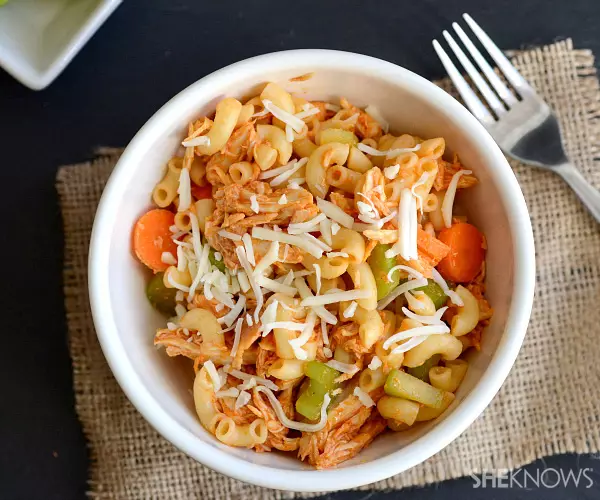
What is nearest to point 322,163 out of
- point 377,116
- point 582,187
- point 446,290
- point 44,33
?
point 377,116

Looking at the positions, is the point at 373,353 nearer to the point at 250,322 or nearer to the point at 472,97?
the point at 250,322

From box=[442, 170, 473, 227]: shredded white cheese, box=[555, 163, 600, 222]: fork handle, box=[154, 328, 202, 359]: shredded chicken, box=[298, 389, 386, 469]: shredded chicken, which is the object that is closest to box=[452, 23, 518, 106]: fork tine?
box=[555, 163, 600, 222]: fork handle

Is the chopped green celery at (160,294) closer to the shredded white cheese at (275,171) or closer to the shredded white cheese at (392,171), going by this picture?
the shredded white cheese at (275,171)

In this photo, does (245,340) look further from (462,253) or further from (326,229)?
(462,253)

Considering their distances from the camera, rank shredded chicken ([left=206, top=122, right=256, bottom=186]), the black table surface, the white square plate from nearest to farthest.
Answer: shredded chicken ([left=206, top=122, right=256, bottom=186]) < the white square plate < the black table surface

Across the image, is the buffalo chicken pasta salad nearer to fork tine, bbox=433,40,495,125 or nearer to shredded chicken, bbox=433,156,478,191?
shredded chicken, bbox=433,156,478,191

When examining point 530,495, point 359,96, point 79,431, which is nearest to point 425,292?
point 359,96

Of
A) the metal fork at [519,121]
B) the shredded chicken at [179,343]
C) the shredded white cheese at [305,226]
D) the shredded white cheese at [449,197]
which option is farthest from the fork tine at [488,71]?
the shredded chicken at [179,343]
